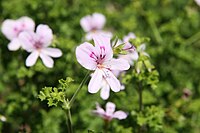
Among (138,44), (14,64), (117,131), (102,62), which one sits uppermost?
(14,64)

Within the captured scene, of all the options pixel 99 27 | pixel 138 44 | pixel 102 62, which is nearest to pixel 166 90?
pixel 99 27

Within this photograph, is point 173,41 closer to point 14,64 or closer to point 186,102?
point 186,102

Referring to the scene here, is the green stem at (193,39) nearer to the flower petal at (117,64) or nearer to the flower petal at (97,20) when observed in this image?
the flower petal at (97,20)

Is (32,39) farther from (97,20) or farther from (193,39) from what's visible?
(193,39)

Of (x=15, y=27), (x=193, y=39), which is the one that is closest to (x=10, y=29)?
(x=15, y=27)

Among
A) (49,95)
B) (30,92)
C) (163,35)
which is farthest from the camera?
(163,35)
